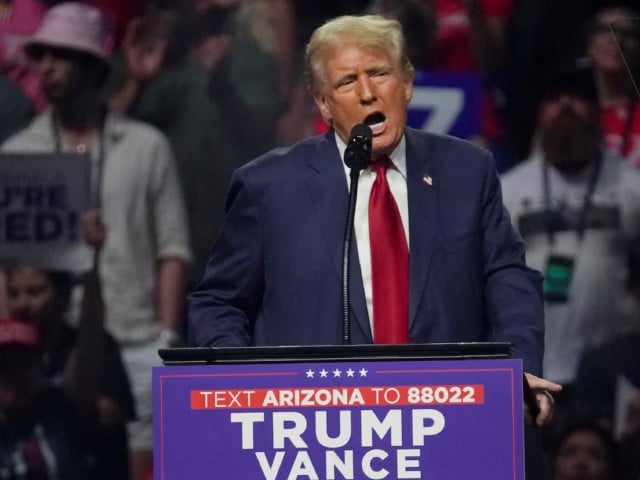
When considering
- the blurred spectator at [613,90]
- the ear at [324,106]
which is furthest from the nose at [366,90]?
the blurred spectator at [613,90]

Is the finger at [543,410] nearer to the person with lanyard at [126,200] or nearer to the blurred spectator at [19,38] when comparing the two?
the person with lanyard at [126,200]

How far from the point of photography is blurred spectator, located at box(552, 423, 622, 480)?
549cm

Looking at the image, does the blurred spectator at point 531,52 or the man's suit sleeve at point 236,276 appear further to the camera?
the blurred spectator at point 531,52

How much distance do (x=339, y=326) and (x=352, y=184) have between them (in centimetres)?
→ 30

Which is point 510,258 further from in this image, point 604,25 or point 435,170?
point 604,25

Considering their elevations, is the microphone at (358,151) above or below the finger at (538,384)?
above

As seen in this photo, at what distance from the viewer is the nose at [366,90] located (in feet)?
9.80

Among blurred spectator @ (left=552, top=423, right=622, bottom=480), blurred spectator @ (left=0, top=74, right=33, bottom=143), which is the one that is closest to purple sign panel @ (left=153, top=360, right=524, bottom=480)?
blurred spectator @ (left=552, top=423, right=622, bottom=480)

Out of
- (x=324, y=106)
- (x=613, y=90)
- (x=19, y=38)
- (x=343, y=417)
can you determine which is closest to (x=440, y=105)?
(x=613, y=90)

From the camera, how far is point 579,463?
550cm

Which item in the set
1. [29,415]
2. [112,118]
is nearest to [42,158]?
[112,118]

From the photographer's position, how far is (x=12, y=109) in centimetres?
556

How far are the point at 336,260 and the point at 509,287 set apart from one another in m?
0.33

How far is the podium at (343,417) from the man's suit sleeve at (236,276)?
0.46 m
